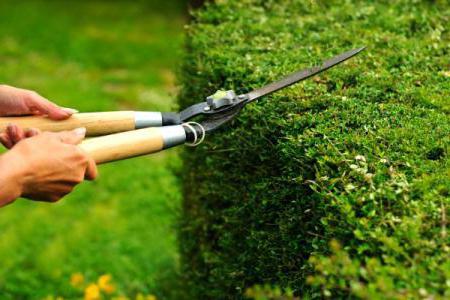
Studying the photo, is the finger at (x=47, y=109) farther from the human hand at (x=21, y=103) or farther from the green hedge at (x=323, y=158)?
the green hedge at (x=323, y=158)

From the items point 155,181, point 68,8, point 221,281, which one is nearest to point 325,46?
point 221,281

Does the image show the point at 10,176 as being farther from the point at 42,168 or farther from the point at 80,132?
the point at 80,132

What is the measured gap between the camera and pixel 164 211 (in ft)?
19.4

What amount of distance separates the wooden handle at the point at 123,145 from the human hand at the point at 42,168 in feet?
0.21

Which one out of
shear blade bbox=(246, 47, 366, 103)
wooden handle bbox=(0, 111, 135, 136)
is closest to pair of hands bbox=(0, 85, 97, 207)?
wooden handle bbox=(0, 111, 135, 136)

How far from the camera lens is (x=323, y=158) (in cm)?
229

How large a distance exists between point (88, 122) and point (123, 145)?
29cm

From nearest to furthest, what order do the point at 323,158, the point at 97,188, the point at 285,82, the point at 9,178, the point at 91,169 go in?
the point at 9,178
the point at 91,169
the point at 323,158
the point at 285,82
the point at 97,188

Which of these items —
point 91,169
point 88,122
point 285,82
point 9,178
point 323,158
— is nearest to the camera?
point 9,178

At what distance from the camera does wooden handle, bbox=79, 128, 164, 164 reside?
220 centimetres

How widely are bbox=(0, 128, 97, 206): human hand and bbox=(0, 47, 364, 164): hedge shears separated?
90mm

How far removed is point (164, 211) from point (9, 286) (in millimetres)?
1567

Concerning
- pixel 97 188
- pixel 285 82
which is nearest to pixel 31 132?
pixel 285 82

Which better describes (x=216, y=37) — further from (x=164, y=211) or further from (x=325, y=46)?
(x=164, y=211)
